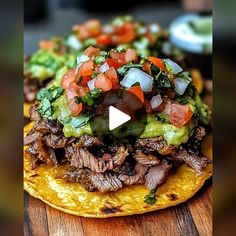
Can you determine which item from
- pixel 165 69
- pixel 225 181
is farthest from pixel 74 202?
pixel 225 181

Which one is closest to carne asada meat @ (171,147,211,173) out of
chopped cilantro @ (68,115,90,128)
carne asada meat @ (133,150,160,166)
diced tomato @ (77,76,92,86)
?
carne asada meat @ (133,150,160,166)

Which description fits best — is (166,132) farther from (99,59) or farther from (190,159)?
(99,59)

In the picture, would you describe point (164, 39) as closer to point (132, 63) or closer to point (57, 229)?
point (132, 63)

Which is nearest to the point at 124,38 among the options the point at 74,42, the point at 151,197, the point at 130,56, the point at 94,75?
the point at 74,42

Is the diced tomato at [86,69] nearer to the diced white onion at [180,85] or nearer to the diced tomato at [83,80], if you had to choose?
the diced tomato at [83,80]

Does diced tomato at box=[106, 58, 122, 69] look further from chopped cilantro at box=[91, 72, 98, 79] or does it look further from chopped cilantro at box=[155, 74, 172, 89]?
chopped cilantro at box=[155, 74, 172, 89]
